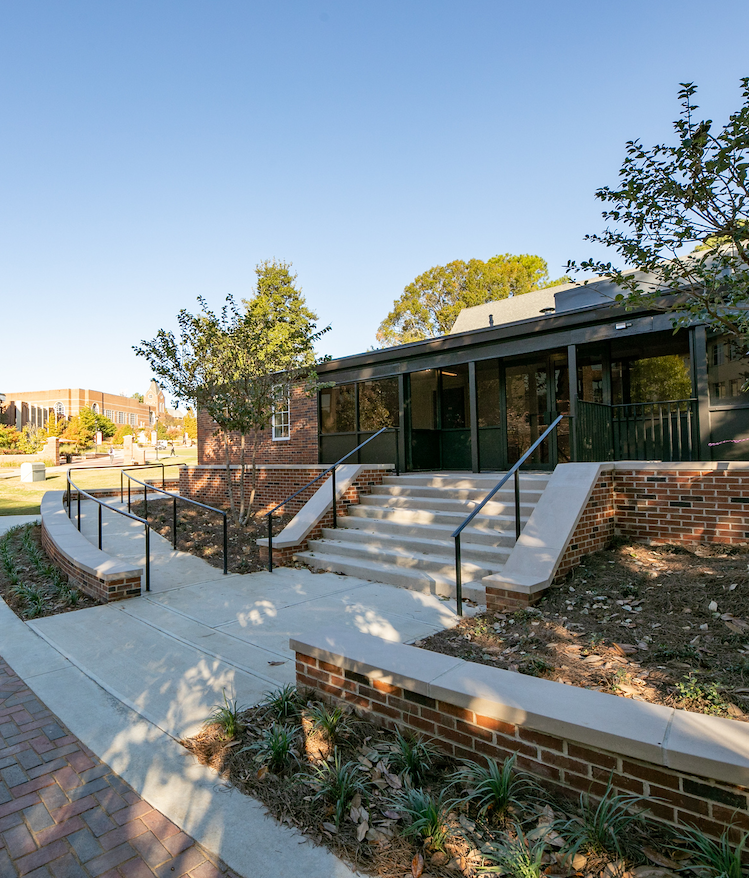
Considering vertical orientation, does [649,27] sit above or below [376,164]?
below

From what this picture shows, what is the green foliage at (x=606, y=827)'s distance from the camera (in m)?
1.91

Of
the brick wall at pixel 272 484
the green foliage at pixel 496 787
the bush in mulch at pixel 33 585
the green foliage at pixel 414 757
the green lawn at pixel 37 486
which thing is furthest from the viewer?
the green lawn at pixel 37 486

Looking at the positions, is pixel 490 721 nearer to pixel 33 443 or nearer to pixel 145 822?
pixel 145 822

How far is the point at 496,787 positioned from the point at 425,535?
15.8ft

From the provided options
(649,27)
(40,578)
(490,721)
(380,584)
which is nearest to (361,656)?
(490,721)

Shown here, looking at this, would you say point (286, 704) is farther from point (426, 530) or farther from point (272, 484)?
point (272, 484)

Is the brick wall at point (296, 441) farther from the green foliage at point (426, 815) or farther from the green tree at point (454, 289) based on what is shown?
the green tree at point (454, 289)

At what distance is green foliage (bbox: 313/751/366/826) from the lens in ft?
7.55

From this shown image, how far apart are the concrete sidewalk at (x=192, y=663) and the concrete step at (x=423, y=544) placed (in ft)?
2.68

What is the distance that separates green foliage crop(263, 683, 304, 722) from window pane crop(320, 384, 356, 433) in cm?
898

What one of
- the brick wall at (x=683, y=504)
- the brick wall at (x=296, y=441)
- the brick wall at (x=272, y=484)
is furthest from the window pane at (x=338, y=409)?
the brick wall at (x=683, y=504)

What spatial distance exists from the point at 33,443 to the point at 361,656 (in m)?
37.8

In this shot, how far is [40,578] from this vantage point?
685 cm

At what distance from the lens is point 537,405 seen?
1034 cm
